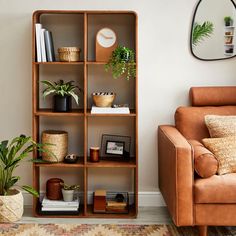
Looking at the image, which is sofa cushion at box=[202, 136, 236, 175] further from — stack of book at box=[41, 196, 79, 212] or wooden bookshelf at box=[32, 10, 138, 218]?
stack of book at box=[41, 196, 79, 212]

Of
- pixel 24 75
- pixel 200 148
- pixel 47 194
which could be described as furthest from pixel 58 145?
pixel 200 148

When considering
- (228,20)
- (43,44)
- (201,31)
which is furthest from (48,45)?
(228,20)

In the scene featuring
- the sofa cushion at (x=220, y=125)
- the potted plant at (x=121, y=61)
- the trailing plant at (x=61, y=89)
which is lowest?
the sofa cushion at (x=220, y=125)

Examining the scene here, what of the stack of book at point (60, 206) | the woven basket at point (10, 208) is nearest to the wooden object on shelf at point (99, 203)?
the stack of book at point (60, 206)

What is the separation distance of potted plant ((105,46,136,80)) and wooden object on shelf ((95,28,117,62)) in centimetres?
8

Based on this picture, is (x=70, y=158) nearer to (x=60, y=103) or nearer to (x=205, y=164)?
(x=60, y=103)

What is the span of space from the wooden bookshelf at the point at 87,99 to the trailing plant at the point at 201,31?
48cm

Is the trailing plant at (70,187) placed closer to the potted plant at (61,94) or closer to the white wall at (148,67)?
the white wall at (148,67)

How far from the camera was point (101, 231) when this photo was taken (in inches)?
125

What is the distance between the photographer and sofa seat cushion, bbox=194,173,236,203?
281 centimetres

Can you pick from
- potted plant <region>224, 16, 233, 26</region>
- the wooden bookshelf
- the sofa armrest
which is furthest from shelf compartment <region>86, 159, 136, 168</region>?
potted plant <region>224, 16, 233, 26</region>

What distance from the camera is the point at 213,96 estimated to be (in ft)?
11.8

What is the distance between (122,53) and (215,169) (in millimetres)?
1111

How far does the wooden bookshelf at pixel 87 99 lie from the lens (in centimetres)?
356
